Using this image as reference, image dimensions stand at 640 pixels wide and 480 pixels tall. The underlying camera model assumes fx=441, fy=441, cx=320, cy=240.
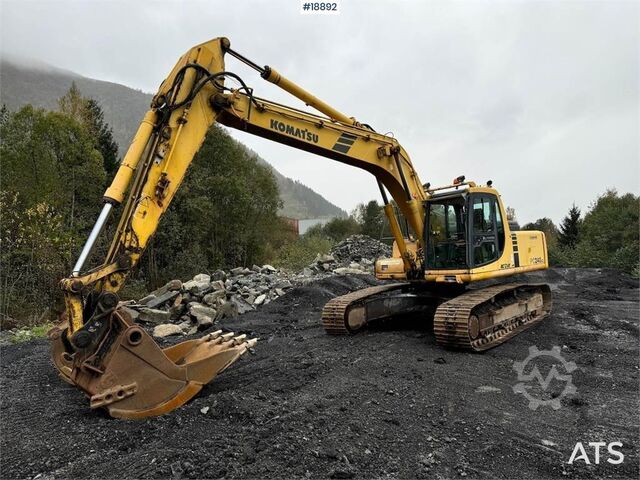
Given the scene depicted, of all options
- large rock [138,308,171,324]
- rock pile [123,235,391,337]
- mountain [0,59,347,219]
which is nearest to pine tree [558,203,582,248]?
rock pile [123,235,391,337]

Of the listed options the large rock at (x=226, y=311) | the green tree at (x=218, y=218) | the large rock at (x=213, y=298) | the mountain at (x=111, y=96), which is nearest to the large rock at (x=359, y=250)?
the green tree at (x=218, y=218)

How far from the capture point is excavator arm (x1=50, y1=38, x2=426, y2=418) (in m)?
3.63

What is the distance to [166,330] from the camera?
805 centimetres

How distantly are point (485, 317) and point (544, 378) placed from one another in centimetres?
149

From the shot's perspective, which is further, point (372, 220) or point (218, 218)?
point (372, 220)

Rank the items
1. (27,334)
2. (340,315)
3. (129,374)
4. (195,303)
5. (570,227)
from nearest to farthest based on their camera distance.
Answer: (129,374) → (340,315) → (27,334) → (195,303) → (570,227)

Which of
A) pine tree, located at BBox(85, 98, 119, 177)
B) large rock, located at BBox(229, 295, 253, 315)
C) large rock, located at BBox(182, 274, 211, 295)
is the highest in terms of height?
pine tree, located at BBox(85, 98, 119, 177)

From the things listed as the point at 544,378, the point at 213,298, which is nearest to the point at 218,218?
the point at 213,298

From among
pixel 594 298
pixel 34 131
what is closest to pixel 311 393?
pixel 594 298

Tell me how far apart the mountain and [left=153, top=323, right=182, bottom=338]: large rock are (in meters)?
133

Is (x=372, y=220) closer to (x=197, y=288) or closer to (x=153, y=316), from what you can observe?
(x=197, y=288)

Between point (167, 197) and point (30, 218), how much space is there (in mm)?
10481

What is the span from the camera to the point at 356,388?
462 cm

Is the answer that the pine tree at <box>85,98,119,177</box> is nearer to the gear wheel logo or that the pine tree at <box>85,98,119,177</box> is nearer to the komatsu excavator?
the komatsu excavator
